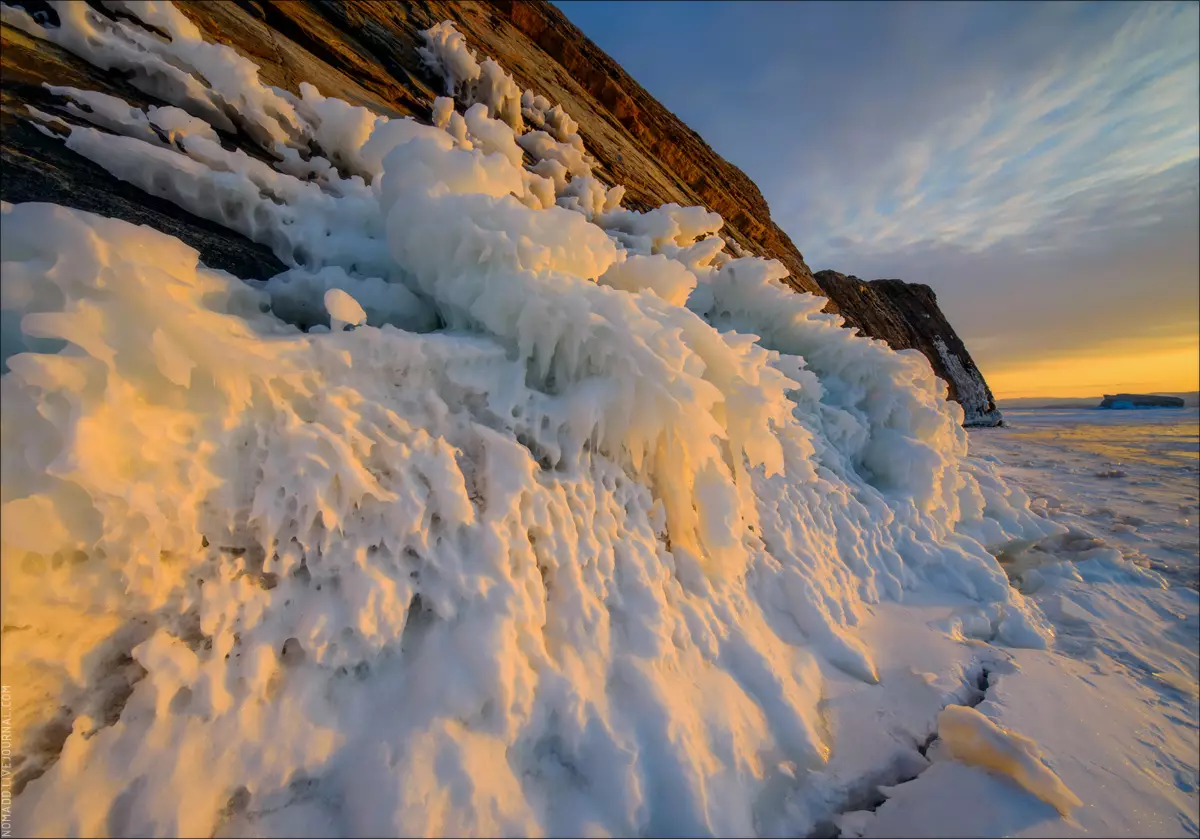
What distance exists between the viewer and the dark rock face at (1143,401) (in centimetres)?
4478

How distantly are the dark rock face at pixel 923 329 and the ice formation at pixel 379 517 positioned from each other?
67.0 feet

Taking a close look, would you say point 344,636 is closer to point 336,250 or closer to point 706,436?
point 706,436

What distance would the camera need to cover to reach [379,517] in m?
1.96

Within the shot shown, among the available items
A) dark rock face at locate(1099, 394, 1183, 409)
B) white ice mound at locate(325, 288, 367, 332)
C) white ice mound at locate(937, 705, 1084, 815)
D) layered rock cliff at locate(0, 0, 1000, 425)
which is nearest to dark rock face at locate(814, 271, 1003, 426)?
layered rock cliff at locate(0, 0, 1000, 425)

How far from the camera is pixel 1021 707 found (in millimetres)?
2564

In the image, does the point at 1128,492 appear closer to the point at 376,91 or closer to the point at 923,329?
the point at 376,91

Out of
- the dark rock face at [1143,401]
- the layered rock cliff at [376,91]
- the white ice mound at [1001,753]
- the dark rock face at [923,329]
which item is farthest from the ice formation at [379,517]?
the dark rock face at [1143,401]

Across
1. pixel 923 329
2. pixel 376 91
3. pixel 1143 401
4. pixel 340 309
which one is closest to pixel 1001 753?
pixel 340 309

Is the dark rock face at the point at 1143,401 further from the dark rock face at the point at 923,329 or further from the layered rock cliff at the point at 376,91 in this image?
the layered rock cliff at the point at 376,91

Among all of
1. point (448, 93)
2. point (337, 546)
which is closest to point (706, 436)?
point (337, 546)

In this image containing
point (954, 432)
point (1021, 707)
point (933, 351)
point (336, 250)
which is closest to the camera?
point (1021, 707)

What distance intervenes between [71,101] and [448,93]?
514 centimetres

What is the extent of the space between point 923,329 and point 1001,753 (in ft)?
98.4

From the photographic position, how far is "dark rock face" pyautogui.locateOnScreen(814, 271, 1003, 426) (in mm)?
20844
